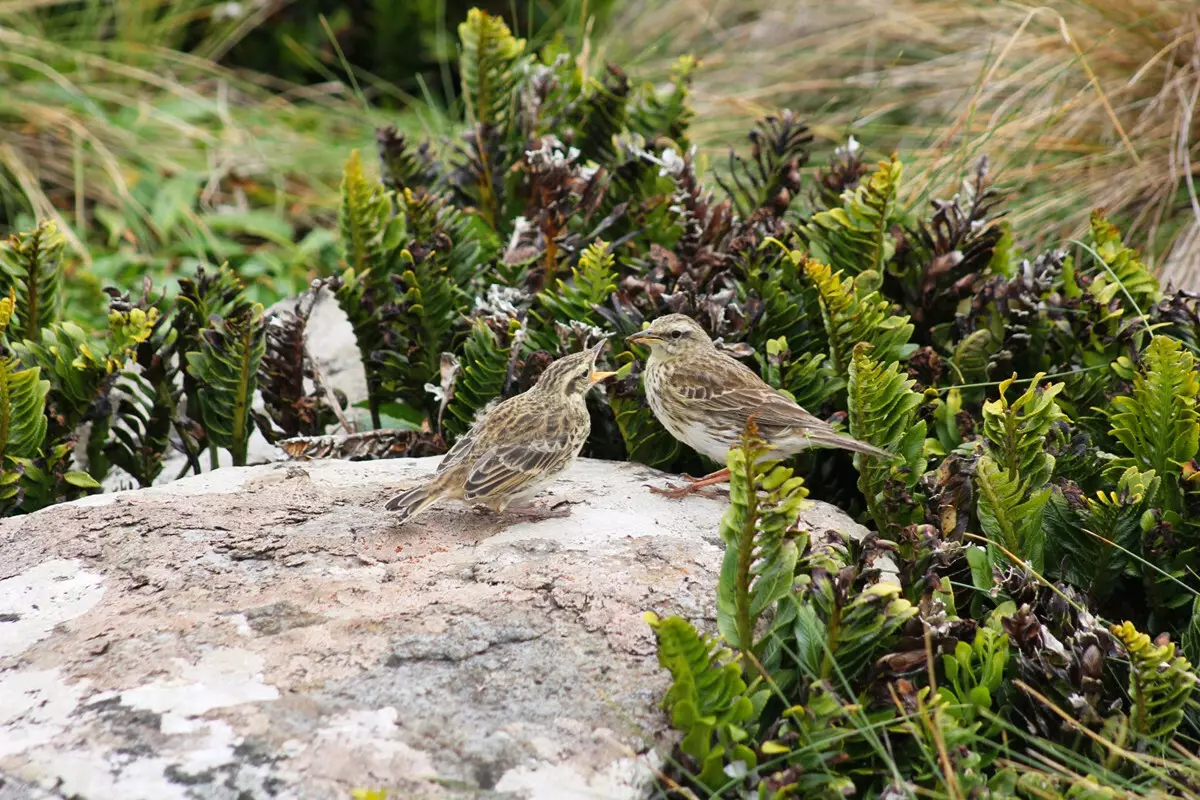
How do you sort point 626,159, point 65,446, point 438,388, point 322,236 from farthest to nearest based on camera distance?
point 322,236 < point 626,159 < point 438,388 < point 65,446

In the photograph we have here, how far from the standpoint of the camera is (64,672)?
3395 mm

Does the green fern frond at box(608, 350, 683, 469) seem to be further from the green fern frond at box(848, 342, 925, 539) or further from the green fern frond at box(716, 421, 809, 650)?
the green fern frond at box(716, 421, 809, 650)

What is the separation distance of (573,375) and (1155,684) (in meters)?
2.31

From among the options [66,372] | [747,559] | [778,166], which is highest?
[778,166]

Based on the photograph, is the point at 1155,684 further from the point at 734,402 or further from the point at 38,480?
the point at 38,480

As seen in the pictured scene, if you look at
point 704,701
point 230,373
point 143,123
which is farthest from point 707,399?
point 143,123

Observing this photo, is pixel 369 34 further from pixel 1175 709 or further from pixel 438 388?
pixel 1175 709

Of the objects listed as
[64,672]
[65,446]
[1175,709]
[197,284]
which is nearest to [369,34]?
[197,284]

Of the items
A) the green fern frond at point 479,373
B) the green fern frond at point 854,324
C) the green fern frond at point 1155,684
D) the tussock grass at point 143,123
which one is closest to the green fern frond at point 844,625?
the green fern frond at point 1155,684

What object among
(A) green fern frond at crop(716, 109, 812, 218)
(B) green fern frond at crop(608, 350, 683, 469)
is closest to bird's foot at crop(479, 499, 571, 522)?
(B) green fern frond at crop(608, 350, 683, 469)

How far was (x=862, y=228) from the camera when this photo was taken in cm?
532

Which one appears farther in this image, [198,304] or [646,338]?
[198,304]

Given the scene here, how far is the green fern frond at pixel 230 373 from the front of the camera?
498 centimetres

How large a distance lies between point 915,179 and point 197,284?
3754 millimetres
